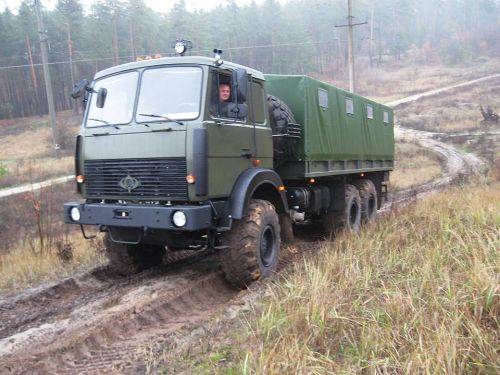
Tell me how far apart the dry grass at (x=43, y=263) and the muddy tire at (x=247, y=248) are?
8.26 feet

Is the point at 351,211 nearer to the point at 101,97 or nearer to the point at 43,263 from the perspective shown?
the point at 101,97

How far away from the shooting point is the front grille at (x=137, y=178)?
538 cm

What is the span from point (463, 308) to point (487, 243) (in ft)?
6.73

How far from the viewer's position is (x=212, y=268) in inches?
270

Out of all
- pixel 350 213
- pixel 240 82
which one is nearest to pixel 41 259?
Answer: pixel 240 82

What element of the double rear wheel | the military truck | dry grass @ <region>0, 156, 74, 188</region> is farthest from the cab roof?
dry grass @ <region>0, 156, 74, 188</region>

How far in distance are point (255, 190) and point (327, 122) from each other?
255cm

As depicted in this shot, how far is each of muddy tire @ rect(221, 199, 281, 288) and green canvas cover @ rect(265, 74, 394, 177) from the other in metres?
1.80

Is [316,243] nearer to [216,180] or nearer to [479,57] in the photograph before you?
[216,180]

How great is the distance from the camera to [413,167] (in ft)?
82.9

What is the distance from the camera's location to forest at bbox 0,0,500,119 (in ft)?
158

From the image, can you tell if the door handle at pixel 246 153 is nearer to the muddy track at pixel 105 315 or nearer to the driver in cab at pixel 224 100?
the driver in cab at pixel 224 100

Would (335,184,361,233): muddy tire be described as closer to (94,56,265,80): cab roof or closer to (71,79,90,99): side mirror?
(94,56,265,80): cab roof

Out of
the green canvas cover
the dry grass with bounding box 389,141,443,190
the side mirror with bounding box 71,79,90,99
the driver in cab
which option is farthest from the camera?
the dry grass with bounding box 389,141,443,190
